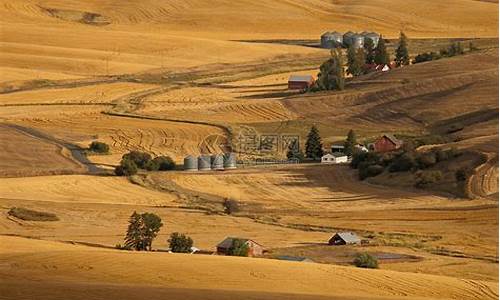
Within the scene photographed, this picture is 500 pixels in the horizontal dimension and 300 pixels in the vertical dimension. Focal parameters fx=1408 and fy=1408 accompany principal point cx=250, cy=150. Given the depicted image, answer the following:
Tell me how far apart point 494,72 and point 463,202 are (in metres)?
23.0

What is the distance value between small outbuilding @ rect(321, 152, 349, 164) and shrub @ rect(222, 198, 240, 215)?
7710 mm

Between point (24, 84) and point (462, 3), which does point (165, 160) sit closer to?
point (24, 84)

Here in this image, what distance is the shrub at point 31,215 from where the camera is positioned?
115 ft

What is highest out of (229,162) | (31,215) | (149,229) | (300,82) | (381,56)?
(381,56)

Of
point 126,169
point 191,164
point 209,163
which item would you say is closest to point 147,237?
point 126,169

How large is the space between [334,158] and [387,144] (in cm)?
201

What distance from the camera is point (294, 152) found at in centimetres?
4838

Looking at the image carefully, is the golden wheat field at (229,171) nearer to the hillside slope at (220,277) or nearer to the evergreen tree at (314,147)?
the hillside slope at (220,277)

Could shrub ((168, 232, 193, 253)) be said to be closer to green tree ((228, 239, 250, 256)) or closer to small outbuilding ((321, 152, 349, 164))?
green tree ((228, 239, 250, 256))

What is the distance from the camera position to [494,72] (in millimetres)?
60562

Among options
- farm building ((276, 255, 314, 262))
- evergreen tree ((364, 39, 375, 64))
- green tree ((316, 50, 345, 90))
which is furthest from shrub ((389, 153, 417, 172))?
evergreen tree ((364, 39, 375, 64))

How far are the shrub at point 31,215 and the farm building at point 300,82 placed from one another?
30160 mm

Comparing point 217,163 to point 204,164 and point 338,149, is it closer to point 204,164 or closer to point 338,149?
point 204,164

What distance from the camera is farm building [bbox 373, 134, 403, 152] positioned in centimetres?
4700
